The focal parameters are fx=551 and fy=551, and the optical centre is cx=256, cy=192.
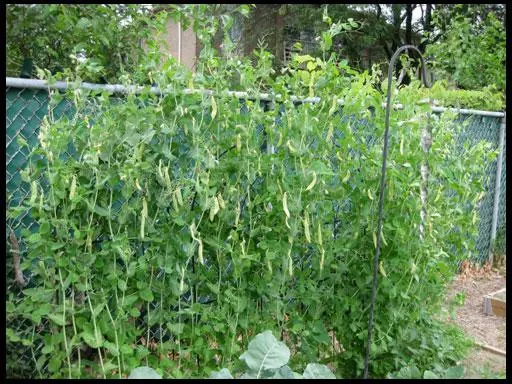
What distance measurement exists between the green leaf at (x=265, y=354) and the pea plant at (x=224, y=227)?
0.23 metres

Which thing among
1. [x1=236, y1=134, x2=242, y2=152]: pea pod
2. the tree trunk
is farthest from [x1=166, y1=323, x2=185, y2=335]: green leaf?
the tree trunk

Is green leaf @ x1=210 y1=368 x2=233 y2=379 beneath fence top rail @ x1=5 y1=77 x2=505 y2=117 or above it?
beneath

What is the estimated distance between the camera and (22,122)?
2.51 metres

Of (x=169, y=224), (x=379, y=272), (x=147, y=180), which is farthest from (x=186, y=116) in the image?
(x=379, y=272)

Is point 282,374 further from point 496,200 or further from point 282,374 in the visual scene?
point 496,200

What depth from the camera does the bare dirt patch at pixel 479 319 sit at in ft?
11.2

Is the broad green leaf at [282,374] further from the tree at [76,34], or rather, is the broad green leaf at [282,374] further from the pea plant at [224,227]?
the tree at [76,34]

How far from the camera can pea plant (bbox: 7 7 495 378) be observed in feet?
7.01

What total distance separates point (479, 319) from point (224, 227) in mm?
2941

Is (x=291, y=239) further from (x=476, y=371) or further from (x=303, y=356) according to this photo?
(x=476, y=371)

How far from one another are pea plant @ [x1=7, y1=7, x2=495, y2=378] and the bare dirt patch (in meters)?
0.58

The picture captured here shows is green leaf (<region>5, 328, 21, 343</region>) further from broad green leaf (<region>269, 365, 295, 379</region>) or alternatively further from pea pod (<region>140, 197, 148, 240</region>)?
broad green leaf (<region>269, 365, 295, 379</region>)

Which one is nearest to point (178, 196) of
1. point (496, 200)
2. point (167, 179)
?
point (167, 179)

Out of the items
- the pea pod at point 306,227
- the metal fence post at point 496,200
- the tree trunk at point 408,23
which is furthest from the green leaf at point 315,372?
the tree trunk at point 408,23
